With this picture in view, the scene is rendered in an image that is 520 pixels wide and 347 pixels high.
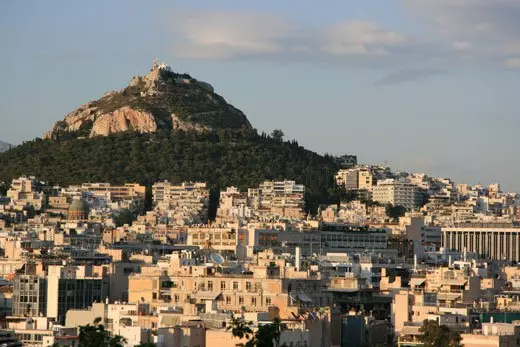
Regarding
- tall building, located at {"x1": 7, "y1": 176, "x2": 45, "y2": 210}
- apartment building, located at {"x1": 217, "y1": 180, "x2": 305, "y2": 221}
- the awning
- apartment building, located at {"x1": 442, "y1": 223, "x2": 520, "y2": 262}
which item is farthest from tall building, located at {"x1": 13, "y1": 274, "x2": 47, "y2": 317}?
tall building, located at {"x1": 7, "y1": 176, "x2": 45, "y2": 210}

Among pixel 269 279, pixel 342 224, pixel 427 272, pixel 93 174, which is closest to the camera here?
pixel 269 279

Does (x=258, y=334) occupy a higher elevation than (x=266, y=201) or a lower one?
lower

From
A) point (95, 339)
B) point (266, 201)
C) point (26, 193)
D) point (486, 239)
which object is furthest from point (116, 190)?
point (95, 339)

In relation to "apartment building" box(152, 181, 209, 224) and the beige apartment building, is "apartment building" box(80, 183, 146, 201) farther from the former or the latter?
the beige apartment building

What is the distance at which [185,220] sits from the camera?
158 meters

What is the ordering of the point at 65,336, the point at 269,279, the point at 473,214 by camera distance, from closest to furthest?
1. the point at 65,336
2. the point at 269,279
3. the point at 473,214

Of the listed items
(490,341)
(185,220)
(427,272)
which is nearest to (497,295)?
(427,272)

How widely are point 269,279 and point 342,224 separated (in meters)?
63.8

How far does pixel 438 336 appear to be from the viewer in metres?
60.5

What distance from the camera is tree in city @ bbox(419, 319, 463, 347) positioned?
196 feet

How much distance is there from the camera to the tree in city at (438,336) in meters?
59.8

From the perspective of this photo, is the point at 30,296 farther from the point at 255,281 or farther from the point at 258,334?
the point at 258,334

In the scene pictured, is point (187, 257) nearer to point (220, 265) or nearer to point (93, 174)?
point (220, 265)

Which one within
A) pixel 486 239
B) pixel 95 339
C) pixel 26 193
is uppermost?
pixel 26 193
